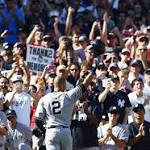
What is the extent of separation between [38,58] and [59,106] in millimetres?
3100

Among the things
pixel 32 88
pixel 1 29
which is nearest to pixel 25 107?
pixel 32 88

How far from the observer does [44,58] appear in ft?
65.2

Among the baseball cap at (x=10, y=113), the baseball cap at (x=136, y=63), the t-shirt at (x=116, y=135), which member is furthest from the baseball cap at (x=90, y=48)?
the baseball cap at (x=10, y=113)

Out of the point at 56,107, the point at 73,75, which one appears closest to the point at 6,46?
the point at 73,75

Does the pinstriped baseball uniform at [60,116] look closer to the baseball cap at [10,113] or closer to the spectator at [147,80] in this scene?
the baseball cap at [10,113]

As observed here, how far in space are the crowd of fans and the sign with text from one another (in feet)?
0.38

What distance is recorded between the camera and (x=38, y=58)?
65.1ft

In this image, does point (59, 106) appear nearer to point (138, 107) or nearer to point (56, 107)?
point (56, 107)

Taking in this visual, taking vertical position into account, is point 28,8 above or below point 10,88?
above

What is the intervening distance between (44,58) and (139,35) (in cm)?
352

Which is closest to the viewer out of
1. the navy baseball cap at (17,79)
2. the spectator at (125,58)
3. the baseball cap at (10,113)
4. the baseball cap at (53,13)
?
the baseball cap at (10,113)

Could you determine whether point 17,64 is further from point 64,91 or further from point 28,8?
point 28,8

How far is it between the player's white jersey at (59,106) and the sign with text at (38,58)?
9.25 ft

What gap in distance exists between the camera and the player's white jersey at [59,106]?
55.3 feet
